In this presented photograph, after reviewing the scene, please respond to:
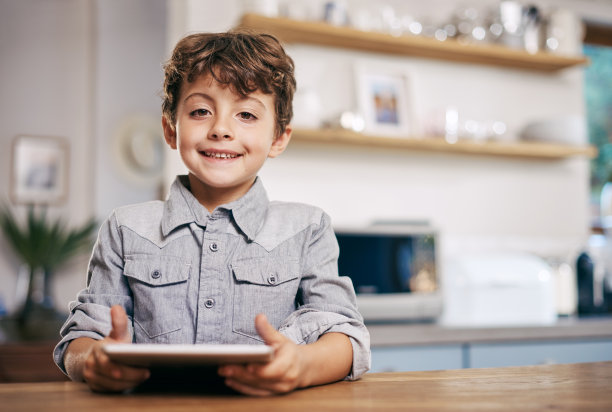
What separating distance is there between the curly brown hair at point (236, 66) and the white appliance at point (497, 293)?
1.51 metres

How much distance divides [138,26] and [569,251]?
3.19m

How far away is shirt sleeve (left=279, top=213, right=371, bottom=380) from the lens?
88 centimetres

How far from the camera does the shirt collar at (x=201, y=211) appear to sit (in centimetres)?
96

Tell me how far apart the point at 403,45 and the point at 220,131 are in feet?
6.16

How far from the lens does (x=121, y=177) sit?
4.32 metres

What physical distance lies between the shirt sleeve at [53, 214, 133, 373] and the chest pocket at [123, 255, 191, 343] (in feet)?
0.07

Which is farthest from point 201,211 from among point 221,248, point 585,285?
point 585,285

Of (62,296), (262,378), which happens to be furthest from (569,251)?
(62,296)

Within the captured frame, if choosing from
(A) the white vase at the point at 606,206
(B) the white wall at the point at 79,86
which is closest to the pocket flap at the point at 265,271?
(A) the white vase at the point at 606,206

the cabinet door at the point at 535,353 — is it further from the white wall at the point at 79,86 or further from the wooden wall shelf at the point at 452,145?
the white wall at the point at 79,86

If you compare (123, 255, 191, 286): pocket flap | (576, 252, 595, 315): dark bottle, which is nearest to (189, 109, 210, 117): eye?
(123, 255, 191, 286): pocket flap

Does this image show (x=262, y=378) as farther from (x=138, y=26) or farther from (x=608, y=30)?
(x=138, y=26)

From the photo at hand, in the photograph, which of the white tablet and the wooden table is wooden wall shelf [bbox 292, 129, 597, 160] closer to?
the wooden table

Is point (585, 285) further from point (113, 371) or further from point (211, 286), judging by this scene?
point (113, 371)
